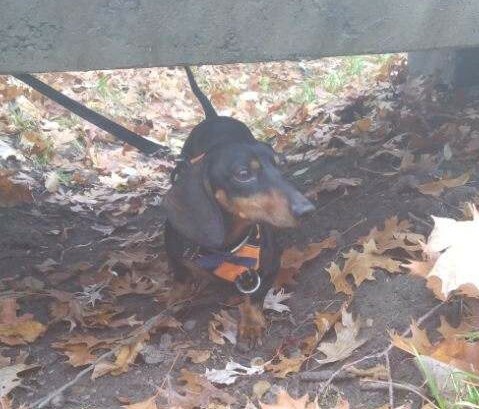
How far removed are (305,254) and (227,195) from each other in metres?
0.58

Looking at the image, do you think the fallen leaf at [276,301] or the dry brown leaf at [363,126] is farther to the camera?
the dry brown leaf at [363,126]

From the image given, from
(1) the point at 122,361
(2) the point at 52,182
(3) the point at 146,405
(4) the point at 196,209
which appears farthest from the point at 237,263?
(2) the point at 52,182

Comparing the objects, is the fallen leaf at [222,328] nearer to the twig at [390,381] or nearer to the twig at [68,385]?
the twig at [68,385]

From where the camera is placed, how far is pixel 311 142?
15.6 ft

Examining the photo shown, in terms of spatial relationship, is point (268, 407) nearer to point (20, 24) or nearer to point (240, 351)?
point (240, 351)

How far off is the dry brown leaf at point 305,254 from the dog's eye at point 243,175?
0.55m

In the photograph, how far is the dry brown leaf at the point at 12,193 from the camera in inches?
156

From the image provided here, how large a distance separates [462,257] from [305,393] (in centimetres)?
70

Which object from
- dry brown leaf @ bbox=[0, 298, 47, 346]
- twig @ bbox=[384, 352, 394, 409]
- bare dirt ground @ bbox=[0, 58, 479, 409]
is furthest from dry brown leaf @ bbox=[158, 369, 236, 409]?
dry brown leaf @ bbox=[0, 298, 47, 346]

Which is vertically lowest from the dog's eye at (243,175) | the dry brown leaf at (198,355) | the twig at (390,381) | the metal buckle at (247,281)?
the dry brown leaf at (198,355)

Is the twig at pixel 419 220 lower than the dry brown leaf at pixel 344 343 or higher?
higher

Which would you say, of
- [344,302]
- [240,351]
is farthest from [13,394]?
[344,302]

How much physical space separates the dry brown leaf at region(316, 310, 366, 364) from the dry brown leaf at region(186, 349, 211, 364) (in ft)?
1.60

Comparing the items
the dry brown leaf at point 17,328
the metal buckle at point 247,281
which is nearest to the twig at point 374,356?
the metal buckle at point 247,281
